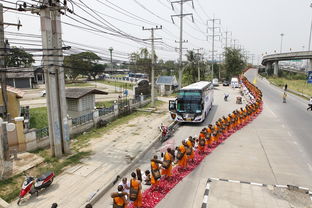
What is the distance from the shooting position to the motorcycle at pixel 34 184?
781cm

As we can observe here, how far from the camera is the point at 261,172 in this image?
32.0 ft

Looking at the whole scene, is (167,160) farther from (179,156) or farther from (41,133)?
(41,133)

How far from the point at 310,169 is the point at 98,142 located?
11564mm

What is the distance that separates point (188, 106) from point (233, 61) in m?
46.5

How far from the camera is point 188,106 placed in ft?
59.5

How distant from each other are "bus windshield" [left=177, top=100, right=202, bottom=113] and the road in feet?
4.68

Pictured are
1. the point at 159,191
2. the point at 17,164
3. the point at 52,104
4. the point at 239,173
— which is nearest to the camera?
the point at 159,191

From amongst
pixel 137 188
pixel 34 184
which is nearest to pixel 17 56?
pixel 34 184

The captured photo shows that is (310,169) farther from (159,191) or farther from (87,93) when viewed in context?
(87,93)

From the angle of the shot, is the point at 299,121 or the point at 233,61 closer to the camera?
the point at 299,121

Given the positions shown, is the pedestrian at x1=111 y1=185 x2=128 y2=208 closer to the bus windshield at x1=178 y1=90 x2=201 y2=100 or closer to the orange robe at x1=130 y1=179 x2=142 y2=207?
the orange robe at x1=130 y1=179 x2=142 y2=207

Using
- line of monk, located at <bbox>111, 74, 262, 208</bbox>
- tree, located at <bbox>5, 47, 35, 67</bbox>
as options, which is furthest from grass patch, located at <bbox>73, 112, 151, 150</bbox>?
line of monk, located at <bbox>111, 74, 262, 208</bbox>

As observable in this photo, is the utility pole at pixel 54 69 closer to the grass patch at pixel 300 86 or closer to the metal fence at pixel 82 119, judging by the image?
the metal fence at pixel 82 119

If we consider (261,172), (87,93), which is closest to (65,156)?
(87,93)
